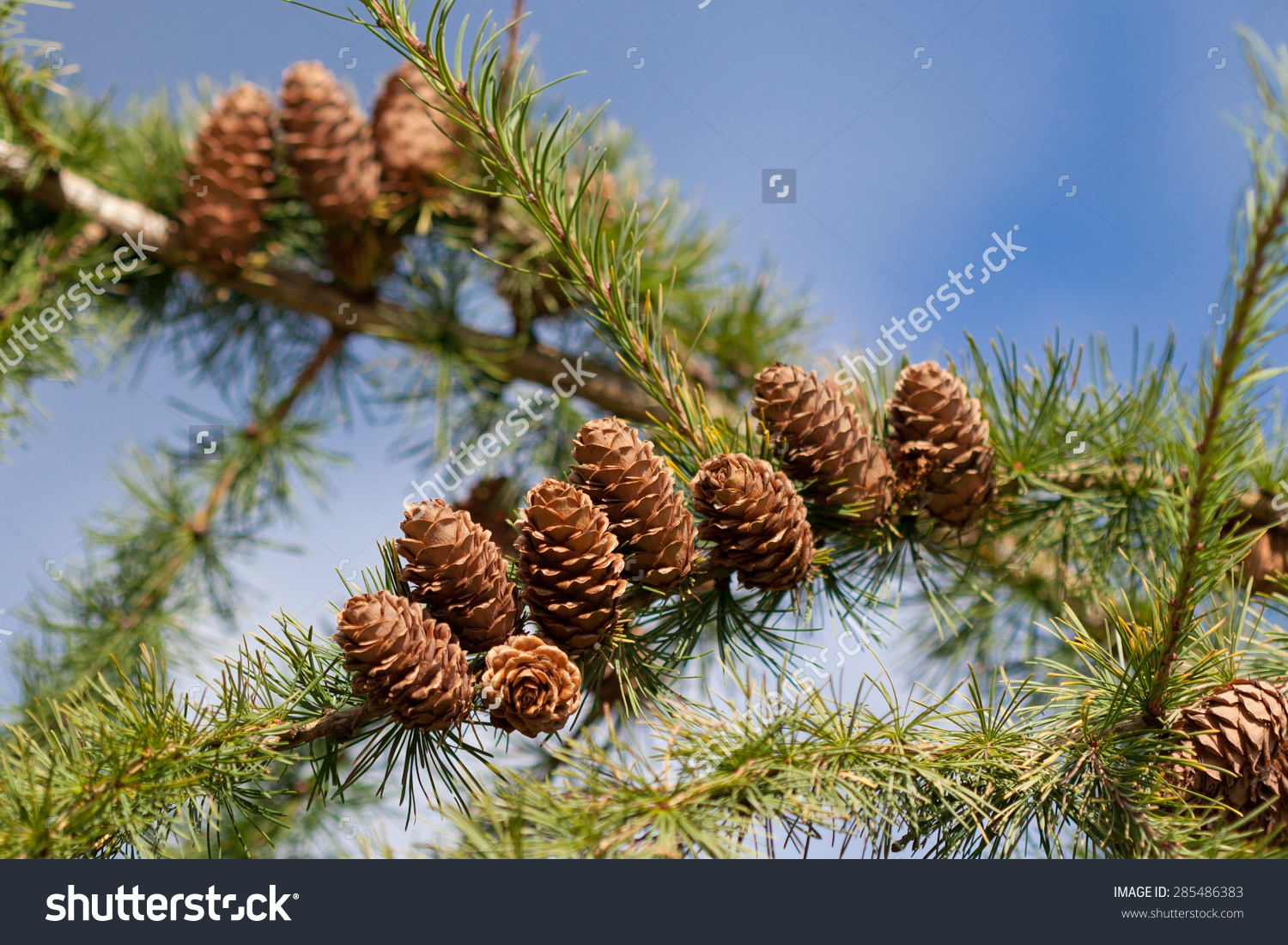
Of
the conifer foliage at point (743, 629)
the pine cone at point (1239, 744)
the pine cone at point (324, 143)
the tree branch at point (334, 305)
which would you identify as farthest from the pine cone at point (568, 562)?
the pine cone at point (324, 143)

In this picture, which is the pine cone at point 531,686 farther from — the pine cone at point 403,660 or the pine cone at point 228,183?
the pine cone at point 228,183

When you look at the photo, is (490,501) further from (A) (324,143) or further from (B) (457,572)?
(B) (457,572)

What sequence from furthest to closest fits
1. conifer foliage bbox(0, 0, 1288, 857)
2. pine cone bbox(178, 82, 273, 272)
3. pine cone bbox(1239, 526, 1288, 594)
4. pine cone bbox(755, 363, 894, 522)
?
1. pine cone bbox(178, 82, 273, 272)
2. pine cone bbox(1239, 526, 1288, 594)
3. pine cone bbox(755, 363, 894, 522)
4. conifer foliage bbox(0, 0, 1288, 857)

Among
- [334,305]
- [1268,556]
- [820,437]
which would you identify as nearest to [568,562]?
[820,437]

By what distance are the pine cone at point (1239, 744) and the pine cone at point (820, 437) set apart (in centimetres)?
19

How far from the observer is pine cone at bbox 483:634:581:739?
14.1 inches

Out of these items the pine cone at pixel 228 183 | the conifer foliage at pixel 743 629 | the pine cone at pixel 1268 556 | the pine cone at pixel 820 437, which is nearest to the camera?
the conifer foliage at pixel 743 629

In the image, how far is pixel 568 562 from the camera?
389 millimetres

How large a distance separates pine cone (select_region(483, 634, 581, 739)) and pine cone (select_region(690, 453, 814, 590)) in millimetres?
114

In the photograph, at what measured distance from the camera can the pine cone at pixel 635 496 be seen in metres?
0.41

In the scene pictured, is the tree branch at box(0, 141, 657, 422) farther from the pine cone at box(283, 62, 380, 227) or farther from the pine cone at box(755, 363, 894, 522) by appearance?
the pine cone at box(755, 363, 894, 522)

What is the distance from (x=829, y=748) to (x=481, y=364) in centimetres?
71

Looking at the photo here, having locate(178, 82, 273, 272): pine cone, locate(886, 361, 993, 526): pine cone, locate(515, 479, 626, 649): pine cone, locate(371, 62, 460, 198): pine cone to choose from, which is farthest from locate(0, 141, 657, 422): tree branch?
locate(515, 479, 626, 649): pine cone
